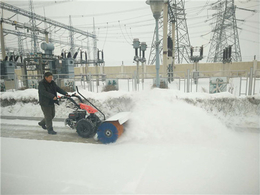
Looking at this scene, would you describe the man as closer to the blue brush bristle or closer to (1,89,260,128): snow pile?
(1,89,260,128): snow pile

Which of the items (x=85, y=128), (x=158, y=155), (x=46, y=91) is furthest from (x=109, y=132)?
(x=46, y=91)

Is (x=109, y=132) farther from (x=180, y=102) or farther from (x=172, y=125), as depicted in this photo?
(x=180, y=102)

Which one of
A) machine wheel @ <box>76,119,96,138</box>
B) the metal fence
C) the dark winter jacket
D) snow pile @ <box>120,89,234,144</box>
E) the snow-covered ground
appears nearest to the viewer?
the snow-covered ground

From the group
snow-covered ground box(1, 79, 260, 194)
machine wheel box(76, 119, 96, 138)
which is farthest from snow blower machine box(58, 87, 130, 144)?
snow-covered ground box(1, 79, 260, 194)

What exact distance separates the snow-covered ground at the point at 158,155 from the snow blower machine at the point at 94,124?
25 cm

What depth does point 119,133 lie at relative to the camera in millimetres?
3934

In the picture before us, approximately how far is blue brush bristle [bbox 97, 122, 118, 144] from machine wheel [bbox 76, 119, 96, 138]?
0.37m

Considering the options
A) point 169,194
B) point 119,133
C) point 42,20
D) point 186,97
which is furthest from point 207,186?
point 42,20

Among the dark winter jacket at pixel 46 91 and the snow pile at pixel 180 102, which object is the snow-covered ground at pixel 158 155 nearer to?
the snow pile at pixel 180 102

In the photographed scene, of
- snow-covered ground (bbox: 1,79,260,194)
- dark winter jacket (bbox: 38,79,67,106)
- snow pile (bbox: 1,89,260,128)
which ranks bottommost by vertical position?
snow-covered ground (bbox: 1,79,260,194)

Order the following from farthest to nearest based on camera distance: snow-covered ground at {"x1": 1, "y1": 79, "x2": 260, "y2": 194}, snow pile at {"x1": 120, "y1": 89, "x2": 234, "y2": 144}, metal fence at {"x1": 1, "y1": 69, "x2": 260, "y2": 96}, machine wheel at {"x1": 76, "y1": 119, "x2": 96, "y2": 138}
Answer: metal fence at {"x1": 1, "y1": 69, "x2": 260, "y2": 96} → machine wheel at {"x1": 76, "y1": 119, "x2": 96, "y2": 138} → snow pile at {"x1": 120, "y1": 89, "x2": 234, "y2": 144} → snow-covered ground at {"x1": 1, "y1": 79, "x2": 260, "y2": 194}

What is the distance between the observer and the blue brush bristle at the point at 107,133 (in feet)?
12.6

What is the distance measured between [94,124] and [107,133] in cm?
56

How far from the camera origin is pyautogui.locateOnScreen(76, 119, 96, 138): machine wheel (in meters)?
4.17
